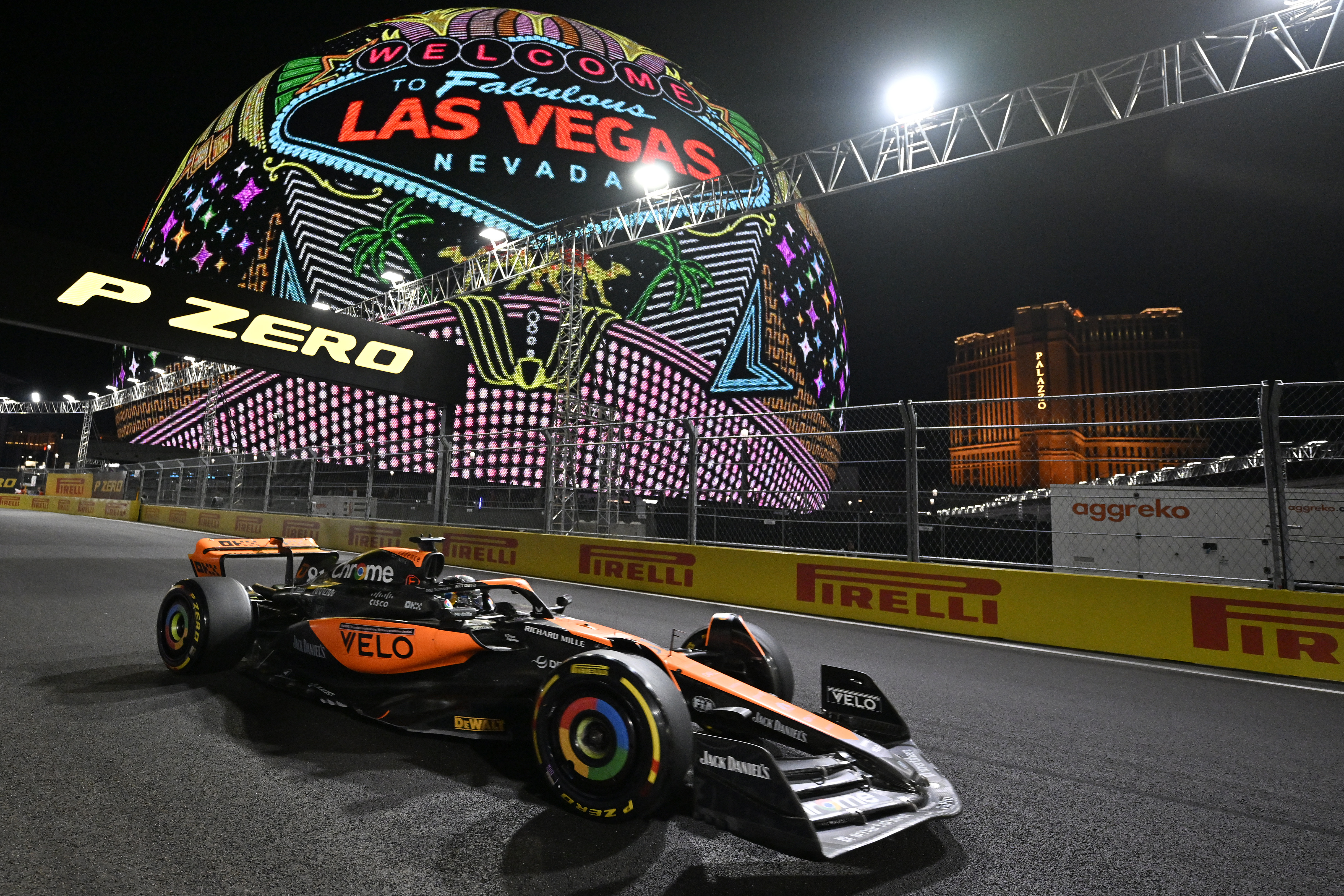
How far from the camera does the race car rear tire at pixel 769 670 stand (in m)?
3.29

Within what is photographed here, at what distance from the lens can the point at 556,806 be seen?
248cm

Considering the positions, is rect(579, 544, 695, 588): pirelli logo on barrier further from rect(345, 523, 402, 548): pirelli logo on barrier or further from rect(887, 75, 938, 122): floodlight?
rect(887, 75, 938, 122): floodlight

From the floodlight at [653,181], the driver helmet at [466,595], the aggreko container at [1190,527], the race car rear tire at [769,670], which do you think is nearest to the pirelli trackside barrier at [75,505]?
the floodlight at [653,181]

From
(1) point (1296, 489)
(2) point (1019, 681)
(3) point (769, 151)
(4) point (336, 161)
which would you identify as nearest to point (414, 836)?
(2) point (1019, 681)

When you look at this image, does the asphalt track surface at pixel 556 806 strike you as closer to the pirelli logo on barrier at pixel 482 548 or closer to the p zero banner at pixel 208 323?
the pirelli logo on barrier at pixel 482 548

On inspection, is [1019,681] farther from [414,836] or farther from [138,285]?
[138,285]

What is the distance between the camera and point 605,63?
41188 millimetres

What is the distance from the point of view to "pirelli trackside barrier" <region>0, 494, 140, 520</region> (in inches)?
980

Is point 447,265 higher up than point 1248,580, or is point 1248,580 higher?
point 447,265

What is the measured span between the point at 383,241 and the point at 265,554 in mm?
34478

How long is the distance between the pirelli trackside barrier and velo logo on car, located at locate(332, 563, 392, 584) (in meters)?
26.4

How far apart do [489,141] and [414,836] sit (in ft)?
133

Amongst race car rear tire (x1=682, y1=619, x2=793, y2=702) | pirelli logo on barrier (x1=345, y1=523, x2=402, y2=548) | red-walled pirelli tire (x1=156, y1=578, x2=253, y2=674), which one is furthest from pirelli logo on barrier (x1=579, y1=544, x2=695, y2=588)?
red-walled pirelli tire (x1=156, y1=578, x2=253, y2=674)

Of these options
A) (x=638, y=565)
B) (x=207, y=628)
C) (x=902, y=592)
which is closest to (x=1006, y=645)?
(x=902, y=592)
